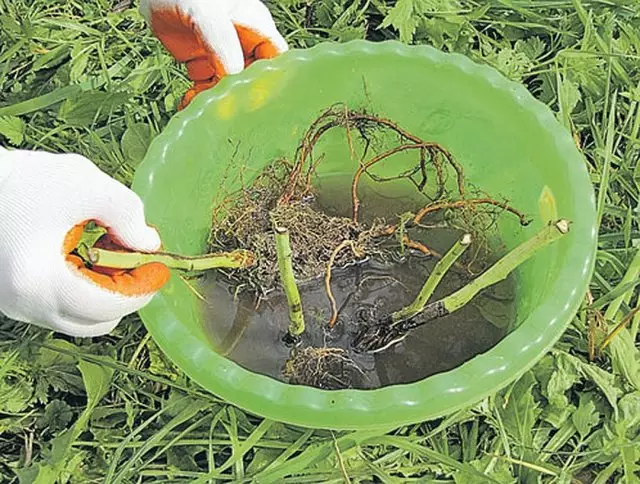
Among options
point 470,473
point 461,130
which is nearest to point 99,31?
point 461,130

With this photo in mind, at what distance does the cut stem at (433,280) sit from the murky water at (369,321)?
40 millimetres

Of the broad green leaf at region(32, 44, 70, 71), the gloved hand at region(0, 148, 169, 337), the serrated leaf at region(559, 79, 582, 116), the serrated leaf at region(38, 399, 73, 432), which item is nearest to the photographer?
the gloved hand at region(0, 148, 169, 337)

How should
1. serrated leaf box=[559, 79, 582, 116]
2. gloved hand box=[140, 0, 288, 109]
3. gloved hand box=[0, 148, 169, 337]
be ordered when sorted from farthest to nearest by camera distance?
serrated leaf box=[559, 79, 582, 116] → gloved hand box=[140, 0, 288, 109] → gloved hand box=[0, 148, 169, 337]

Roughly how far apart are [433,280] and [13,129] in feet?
2.08

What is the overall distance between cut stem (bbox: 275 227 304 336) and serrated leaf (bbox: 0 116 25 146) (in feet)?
1.58

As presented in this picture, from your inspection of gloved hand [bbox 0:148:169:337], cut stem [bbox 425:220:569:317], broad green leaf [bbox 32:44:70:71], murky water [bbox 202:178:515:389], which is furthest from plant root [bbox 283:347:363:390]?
broad green leaf [bbox 32:44:70:71]

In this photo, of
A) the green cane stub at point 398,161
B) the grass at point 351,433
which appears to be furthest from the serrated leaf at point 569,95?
the green cane stub at point 398,161

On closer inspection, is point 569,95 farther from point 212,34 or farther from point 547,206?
point 212,34

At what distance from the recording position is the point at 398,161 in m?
1.23

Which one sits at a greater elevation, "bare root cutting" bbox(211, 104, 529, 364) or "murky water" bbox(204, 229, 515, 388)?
"bare root cutting" bbox(211, 104, 529, 364)

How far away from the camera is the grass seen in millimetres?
1066

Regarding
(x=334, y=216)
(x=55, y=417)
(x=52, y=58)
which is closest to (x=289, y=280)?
(x=334, y=216)

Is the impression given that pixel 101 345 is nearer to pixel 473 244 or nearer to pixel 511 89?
pixel 473 244

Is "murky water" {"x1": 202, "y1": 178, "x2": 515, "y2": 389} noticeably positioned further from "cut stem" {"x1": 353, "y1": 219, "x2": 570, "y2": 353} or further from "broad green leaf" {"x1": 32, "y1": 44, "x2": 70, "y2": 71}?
"broad green leaf" {"x1": 32, "y1": 44, "x2": 70, "y2": 71}
